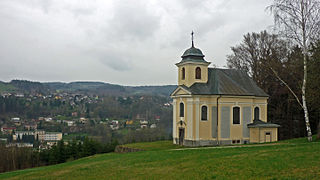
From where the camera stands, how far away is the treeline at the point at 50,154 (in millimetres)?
43406

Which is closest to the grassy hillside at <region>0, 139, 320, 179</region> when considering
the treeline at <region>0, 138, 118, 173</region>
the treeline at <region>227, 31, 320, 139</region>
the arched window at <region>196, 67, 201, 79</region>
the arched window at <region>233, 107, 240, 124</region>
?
the arched window at <region>233, 107, 240, 124</region>

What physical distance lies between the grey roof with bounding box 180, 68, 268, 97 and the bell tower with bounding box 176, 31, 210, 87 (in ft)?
1.88

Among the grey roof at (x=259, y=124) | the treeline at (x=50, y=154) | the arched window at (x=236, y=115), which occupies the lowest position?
the treeline at (x=50, y=154)

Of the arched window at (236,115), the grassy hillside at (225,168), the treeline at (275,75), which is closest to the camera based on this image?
the grassy hillside at (225,168)

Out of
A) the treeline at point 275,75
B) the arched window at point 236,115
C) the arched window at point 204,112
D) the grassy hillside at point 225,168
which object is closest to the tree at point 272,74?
the treeline at point 275,75

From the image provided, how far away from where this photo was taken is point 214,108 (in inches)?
1359

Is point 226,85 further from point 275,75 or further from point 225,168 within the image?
point 225,168

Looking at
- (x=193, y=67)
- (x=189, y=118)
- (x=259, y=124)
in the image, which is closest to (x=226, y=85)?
(x=193, y=67)

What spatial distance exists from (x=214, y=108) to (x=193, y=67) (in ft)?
15.1

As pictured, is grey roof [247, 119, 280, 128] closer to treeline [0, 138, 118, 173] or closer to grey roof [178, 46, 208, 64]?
grey roof [178, 46, 208, 64]

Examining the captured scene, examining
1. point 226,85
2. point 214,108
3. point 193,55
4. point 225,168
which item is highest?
point 193,55

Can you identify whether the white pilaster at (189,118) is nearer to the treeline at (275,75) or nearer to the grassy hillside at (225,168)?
the treeline at (275,75)

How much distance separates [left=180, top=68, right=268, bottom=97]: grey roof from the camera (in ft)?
114

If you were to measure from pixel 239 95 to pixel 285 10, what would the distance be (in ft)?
43.3
